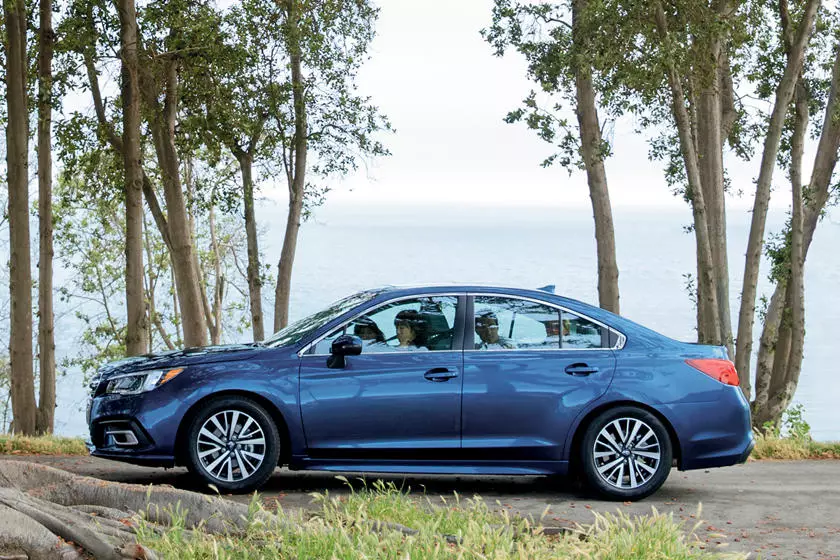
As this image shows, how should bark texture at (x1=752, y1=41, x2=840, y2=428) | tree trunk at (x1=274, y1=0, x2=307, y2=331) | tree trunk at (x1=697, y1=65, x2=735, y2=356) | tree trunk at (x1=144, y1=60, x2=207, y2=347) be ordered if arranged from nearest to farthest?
tree trunk at (x1=697, y1=65, x2=735, y2=356) → tree trunk at (x1=144, y1=60, x2=207, y2=347) → bark texture at (x1=752, y1=41, x2=840, y2=428) → tree trunk at (x1=274, y1=0, x2=307, y2=331)

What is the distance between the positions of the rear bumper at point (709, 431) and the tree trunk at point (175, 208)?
13663 mm

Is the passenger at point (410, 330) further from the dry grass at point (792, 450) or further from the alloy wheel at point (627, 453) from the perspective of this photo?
the dry grass at point (792, 450)

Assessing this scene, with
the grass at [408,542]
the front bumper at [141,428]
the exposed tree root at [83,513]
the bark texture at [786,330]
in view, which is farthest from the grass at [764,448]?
the bark texture at [786,330]

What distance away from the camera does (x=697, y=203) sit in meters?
20.0

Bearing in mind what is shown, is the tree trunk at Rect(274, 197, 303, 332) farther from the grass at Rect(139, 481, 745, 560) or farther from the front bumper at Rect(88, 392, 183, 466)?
the grass at Rect(139, 481, 745, 560)

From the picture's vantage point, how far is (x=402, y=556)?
5.92m

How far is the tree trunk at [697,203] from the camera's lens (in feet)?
62.8

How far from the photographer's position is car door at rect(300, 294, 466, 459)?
9.41 metres

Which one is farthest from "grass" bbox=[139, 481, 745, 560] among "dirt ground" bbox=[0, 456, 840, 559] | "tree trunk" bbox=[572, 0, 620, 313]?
"tree trunk" bbox=[572, 0, 620, 313]

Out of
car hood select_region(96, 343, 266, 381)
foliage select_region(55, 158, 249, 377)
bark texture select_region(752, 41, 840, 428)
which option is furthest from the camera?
foliage select_region(55, 158, 249, 377)

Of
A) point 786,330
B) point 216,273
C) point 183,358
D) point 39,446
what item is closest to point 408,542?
point 183,358

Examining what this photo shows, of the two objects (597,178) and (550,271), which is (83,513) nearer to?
(597,178)

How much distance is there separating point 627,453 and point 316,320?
109 inches

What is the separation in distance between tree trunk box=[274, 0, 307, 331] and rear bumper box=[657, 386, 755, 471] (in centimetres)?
1775
